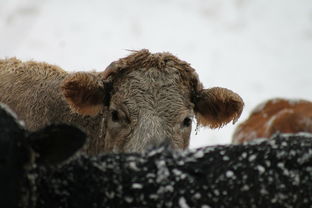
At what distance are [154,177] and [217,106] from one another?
3.72 m

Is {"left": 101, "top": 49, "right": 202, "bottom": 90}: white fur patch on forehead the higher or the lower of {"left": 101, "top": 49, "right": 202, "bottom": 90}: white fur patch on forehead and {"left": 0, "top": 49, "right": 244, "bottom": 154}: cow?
the higher

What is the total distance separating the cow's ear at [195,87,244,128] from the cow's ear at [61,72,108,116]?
986 mm

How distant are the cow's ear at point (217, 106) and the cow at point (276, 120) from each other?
2.97ft

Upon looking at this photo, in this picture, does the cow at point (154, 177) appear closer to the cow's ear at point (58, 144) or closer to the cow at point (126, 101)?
the cow's ear at point (58, 144)

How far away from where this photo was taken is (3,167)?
3.22 m

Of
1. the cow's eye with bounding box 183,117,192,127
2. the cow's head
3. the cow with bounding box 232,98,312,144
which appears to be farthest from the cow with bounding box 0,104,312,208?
the cow with bounding box 232,98,312,144

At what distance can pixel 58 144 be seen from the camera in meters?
3.41

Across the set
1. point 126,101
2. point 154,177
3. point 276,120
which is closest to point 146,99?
point 126,101

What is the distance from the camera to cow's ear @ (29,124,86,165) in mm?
3377

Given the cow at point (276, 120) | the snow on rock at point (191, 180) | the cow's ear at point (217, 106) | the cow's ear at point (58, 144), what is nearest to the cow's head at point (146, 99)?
the cow's ear at point (217, 106)

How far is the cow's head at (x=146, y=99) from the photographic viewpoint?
6.25 meters

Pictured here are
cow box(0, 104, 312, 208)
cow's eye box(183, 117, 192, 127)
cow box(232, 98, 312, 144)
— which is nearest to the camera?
cow box(0, 104, 312, 208)

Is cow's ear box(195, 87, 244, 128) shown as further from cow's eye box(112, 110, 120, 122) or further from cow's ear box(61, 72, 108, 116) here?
cow's ear box(61, 72, 108, 116)

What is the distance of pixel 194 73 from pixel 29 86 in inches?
71.2
